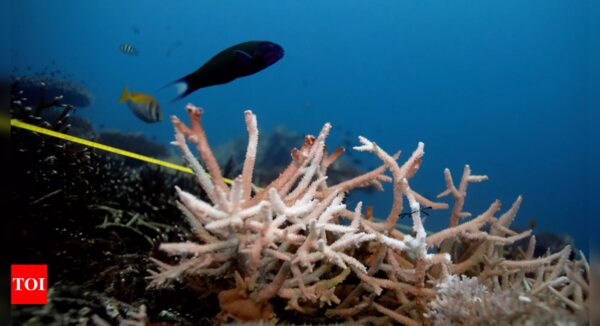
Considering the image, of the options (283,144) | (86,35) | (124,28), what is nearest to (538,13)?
(283,144)

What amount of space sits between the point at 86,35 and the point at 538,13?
270 ft

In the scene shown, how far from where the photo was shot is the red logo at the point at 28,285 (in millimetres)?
1672

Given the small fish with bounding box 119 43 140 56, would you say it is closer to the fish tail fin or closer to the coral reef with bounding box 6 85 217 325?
the fish tail fin

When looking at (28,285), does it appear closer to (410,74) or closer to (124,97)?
(124,97)

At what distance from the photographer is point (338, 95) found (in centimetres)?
6638

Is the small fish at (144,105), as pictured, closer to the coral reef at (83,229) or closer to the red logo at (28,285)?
the coral reef at (83,229)

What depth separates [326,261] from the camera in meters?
1.97

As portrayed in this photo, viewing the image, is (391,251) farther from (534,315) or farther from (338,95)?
(338,95)

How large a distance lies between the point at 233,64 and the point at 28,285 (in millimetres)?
1879

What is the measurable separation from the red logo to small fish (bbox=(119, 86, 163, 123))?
418cm

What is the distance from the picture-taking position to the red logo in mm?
1672

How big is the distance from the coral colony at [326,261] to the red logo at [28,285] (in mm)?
525

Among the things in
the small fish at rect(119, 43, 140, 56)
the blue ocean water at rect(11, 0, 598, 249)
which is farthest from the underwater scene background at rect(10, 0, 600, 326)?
the small fish at rect(119, 43, 140, 56)

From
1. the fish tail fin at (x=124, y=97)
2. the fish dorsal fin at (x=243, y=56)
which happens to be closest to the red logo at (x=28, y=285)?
the fish dorsal fin at (x=243, y=56)
